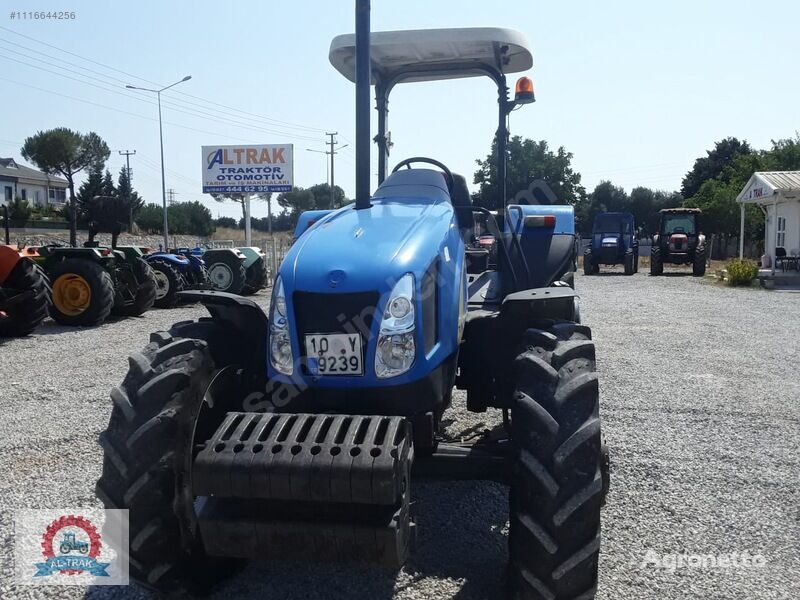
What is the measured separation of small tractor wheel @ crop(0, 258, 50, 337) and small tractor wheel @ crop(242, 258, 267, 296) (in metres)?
7.25

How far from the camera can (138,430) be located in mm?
2789

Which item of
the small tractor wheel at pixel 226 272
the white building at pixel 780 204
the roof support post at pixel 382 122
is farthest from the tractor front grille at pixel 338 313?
the white building at pixel 780 204

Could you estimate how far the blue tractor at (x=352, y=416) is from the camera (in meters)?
2.51

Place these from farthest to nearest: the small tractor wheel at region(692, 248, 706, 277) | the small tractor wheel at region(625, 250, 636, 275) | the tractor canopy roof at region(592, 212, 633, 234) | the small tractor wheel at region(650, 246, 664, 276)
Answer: the tractor canopy roof at region(592, 212, 633, 234) < the small tractor wheel at region(625, 250, 636, 275) < the small tractor wheel at region(650, 246, 664, 276) < the small tractor wheel at region(692, 248, 706, 277)

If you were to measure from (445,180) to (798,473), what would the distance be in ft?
9.48

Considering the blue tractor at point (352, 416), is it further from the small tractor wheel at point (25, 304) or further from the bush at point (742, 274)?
the bush at point (742, 274)

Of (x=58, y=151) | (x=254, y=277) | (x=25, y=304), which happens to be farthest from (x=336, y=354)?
(x=58, y=151)

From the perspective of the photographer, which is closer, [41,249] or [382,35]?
[382,35]

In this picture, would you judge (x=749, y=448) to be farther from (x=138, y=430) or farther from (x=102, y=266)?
(x=102, y=266)

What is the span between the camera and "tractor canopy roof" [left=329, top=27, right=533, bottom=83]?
425 centimetres

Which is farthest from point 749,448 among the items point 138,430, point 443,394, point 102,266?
point 102,266

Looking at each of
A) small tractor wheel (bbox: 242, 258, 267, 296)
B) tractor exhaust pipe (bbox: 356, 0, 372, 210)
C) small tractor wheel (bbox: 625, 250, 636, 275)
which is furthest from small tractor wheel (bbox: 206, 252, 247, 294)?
small tractor wheel (bbox: 625, 250, 636, 275)

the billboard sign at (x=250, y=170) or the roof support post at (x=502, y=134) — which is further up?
the billboard sign at (x=250, y=170)

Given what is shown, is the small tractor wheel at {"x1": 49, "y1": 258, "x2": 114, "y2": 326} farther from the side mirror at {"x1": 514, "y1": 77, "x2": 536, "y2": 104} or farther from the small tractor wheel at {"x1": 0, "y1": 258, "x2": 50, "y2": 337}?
the side mirror at {"x1": 514, "y1": 77, "x2": 536, "y2": 104}
